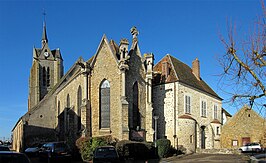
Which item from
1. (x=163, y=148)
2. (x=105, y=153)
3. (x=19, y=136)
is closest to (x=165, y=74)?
(x=163, y=148)

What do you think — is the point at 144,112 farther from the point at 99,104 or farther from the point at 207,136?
the point at 207,136

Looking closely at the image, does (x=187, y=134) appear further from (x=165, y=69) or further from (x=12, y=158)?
(x=12, y=158)

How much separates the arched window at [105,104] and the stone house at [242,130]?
18.5 meters

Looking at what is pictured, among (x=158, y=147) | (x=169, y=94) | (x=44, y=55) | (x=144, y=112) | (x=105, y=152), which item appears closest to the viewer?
(x=105, y=152)

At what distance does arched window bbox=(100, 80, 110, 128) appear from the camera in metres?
31.2

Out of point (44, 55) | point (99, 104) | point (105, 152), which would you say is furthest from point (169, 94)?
point (44, 55)

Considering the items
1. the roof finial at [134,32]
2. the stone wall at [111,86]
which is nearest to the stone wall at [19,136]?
the stone wall at [111,86]

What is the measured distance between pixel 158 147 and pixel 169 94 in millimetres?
8337

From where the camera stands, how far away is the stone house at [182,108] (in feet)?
115

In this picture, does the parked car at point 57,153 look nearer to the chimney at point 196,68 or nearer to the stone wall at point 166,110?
the stone wall at point 166,110

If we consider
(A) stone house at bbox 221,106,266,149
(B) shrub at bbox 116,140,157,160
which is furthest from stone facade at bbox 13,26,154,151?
(A) stone house at bbox 221,106,266,149

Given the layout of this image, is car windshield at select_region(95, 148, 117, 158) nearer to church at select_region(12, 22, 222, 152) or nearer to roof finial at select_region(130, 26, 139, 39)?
church at select_region(12, 22, 222, 152)

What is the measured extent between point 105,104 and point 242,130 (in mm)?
19909

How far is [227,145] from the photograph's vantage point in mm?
41812
